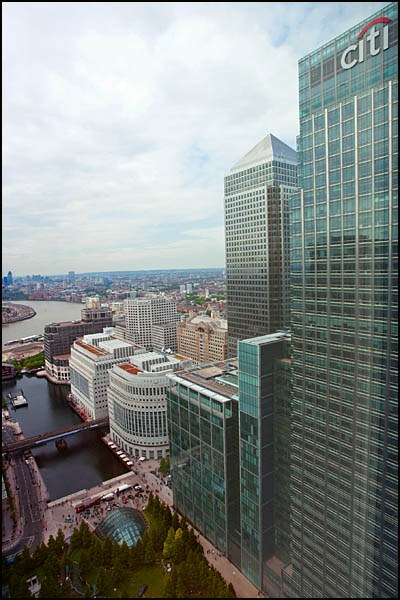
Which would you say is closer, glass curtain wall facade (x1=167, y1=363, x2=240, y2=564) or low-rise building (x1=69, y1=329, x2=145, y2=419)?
glass curtain wall facade (x1=167, y1=363, x2=240, y2=564)

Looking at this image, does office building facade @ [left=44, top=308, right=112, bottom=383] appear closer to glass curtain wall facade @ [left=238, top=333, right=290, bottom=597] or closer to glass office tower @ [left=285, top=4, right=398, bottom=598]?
glass curtain wall facade @ [left=238, top=333, right=290, bottom=597]

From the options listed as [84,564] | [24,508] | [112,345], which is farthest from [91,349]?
[84,564]

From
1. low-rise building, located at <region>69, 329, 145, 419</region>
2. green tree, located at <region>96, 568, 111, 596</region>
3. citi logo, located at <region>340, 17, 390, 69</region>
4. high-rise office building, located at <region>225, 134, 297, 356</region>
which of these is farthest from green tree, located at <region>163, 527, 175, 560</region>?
citi logo, located at <region>340, 17, 390, 69</region>

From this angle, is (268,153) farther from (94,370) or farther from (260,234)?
(94,370)

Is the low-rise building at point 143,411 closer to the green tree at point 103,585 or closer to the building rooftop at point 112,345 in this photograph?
the building rooftop at point 112,345

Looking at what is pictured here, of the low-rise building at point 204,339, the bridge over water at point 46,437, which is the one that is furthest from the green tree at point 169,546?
the low-rise building at point 204,339

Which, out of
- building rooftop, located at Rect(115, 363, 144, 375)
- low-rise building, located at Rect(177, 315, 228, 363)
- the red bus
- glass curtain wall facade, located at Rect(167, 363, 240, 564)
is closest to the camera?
glass curtain wall facade, located at Rect(167, 363, 240, 564)

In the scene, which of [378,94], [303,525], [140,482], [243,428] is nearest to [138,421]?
[140,482]
